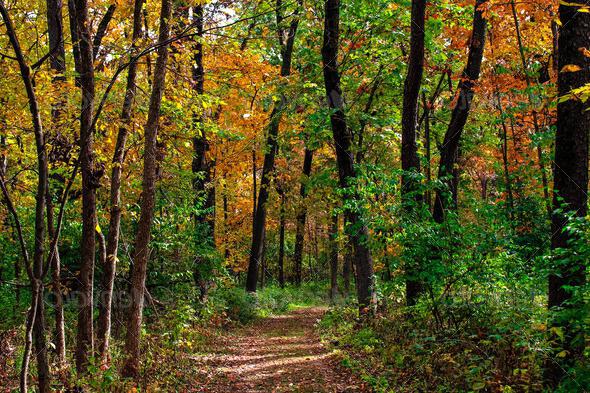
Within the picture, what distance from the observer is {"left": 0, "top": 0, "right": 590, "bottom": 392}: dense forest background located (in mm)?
5086

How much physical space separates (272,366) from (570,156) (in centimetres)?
681

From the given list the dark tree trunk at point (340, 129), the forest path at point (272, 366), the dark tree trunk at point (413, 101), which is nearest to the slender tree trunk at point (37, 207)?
the forest path at point (272, 366)

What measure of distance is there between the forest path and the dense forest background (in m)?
0.45

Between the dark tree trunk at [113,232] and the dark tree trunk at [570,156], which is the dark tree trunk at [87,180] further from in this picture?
the dark tree trunk at [570,156]

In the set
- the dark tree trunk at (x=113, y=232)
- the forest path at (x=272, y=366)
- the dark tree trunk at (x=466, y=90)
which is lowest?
the forest path at (x=272, y=366)

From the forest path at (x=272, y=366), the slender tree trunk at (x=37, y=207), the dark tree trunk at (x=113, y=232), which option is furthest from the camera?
the forest path at (x=272, y=366)

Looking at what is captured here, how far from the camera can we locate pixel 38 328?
404cm

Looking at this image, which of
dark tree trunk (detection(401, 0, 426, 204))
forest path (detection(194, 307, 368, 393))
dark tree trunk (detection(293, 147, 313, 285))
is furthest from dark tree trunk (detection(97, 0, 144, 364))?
dark tree trunk (detection(293, 147, 313, 285))

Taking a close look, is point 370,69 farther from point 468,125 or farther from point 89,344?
point 89,344

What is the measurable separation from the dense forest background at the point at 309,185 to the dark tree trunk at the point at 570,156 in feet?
0.07

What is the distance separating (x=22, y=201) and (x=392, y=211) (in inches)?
357

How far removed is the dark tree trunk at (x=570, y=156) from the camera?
5.02 m

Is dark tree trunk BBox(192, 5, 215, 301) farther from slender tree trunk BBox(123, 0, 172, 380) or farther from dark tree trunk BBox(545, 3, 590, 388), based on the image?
dark tree trunk BBox(545, 3, 590, 388)

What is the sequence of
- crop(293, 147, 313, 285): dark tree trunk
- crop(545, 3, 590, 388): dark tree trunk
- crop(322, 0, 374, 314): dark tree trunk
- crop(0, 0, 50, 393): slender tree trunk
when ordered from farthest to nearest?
1. crop(293, 147, 313, 285): dark tree trunk
2. crop(322, 0, 374, 314): dark tree trunk
3. crop(545, 3, 590, 388): dark tree trunk
4. crop(0, 0, 50, 393): slender tree trunk
